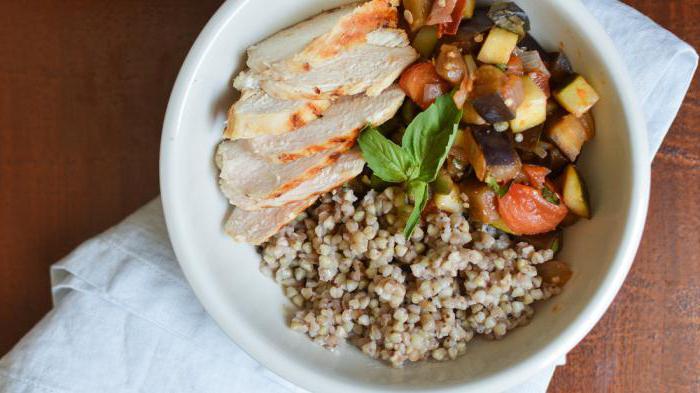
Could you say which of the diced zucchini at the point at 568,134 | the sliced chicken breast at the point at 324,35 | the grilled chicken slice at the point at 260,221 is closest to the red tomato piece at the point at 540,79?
the diced zucchini at the point at 568,134

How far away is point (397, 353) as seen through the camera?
2.41m

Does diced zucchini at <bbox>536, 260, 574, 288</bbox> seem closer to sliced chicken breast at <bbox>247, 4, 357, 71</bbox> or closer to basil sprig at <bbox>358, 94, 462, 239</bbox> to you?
basil sprig at <bbox>358, 94, 462, 239</bbox>

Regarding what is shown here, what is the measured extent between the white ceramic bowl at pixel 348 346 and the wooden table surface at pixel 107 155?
662 millimetres

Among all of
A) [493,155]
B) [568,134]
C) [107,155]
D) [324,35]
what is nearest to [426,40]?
[324,35]

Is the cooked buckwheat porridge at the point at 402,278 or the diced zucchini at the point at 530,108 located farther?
the cooked buckwheat porridge at the point at 402,278

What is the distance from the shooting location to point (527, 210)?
2.34 meters

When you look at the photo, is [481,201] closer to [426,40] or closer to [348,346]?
[426,40]

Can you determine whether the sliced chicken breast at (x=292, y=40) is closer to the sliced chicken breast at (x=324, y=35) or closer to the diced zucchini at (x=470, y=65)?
the sliced chicken breast at (x=324, y=35)

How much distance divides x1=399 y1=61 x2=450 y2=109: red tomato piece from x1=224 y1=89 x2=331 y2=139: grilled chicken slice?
28 centimetres

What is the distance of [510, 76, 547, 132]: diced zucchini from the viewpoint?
7.41ft

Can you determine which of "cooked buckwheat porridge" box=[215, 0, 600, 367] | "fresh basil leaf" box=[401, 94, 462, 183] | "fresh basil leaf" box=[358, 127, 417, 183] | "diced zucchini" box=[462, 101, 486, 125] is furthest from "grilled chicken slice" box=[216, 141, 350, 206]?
"diced zucchini" box=[462, 101, 486, 125]

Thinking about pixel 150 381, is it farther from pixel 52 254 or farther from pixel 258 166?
pixel 258 166

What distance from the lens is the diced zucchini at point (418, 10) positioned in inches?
90.2

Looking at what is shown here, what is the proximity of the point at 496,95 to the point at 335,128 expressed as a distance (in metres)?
0.52
